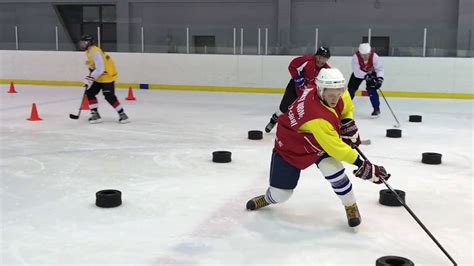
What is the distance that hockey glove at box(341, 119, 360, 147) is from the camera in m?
2.99

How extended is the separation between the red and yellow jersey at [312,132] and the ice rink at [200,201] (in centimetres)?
42

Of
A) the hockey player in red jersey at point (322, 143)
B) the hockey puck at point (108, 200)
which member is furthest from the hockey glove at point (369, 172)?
the hockey puck at point (108, 200)

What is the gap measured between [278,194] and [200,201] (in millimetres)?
622

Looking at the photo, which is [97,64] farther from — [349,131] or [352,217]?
[352,217]

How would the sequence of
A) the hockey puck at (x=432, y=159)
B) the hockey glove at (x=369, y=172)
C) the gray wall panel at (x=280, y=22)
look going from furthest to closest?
1. the gray wall panel at (x=280, y=22)
2. the hockey puck at (x=432, y=159)
3. the hockey glove at (x=369, y=172)

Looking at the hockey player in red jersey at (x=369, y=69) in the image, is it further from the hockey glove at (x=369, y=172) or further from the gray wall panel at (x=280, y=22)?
the hockey glove at (x=369, y=172)

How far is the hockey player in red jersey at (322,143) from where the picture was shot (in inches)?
103

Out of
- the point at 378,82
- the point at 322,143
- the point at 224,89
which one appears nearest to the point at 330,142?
the point at 322,143

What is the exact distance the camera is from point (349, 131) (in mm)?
2996

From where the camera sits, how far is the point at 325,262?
2.52 metres

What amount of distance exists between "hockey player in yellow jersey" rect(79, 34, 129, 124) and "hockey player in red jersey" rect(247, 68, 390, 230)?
382 cm

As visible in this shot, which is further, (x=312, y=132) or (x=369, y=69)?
(x=369, y=69)

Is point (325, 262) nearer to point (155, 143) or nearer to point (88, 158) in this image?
point (88, 158)

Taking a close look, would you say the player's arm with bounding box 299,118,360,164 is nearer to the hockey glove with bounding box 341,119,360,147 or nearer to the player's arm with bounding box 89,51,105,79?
the hockey glove with bounding box 341,119,360,147
